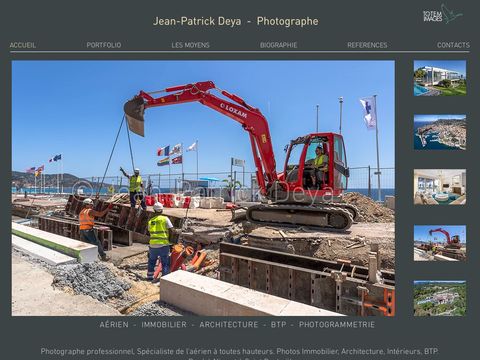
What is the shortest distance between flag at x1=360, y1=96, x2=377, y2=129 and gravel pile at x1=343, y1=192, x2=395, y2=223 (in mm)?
5389

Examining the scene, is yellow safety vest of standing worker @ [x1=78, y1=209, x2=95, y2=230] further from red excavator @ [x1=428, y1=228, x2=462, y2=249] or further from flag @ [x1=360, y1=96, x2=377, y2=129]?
flag @ [x1=360, y1=96, x2=377, y2=129]

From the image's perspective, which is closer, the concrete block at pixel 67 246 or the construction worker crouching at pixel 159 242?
the concrete block at pixel 67 246

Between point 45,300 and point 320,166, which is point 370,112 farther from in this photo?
point 45,300

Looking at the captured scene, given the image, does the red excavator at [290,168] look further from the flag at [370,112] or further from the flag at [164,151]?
the flag at [164,151]

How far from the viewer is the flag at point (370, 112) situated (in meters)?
18.2

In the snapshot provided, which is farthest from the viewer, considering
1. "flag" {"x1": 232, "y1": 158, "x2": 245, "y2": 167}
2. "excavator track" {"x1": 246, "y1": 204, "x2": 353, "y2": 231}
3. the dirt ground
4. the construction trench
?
"flag" {"x1": 232, "y1": 158, "x2": 245, "y2": 167}

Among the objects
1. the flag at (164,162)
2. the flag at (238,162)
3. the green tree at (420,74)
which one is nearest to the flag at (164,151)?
the flag at (164,162)

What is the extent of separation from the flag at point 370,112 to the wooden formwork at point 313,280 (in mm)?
14623

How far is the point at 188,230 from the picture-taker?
12039mm

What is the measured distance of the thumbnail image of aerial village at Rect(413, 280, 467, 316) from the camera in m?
3.40

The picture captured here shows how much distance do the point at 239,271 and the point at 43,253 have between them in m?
5.10

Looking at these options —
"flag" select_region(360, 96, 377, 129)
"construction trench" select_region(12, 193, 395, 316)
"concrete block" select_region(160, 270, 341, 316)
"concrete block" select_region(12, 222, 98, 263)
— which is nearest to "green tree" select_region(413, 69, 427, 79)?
"construction trench" select_region(12, 193, 395, 316)

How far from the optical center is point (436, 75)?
374cm
